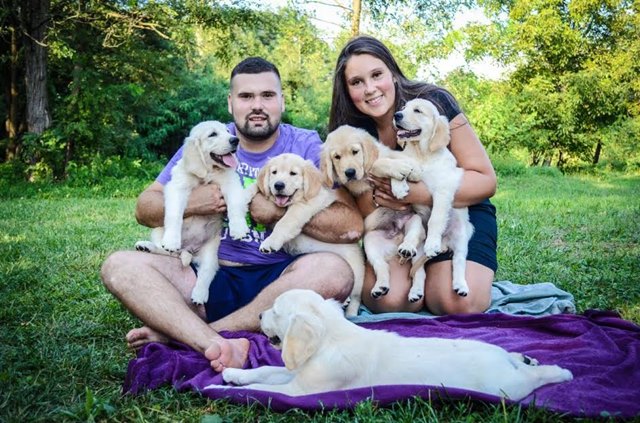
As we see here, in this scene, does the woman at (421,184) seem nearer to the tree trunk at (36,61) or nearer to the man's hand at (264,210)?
the man's hand at (264,210)

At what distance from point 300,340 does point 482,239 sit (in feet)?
6.38

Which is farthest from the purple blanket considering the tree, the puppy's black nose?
the tree

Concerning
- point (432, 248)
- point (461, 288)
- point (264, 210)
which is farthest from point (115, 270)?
point (461, 288)

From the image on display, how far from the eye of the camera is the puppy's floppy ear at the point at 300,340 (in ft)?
7.29

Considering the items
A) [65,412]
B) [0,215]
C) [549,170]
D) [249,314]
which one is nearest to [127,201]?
[0,215]

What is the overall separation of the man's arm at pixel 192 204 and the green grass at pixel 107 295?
70cm

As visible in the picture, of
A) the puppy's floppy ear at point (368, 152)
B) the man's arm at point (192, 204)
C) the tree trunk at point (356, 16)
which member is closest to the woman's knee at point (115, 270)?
the man's arm at point (192, 204)

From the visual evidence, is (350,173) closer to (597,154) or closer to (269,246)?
(269,246)

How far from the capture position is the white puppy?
338 cm

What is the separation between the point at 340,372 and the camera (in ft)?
7.42

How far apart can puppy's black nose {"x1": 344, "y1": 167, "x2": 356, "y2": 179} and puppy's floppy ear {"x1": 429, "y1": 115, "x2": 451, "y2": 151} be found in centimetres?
52

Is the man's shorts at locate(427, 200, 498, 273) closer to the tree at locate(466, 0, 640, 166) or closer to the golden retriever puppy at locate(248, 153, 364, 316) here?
the golden retriever puppy at locate(248, 153, 364, 316)

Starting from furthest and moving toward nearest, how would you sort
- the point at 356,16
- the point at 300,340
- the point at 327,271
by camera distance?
1. the point at 356,16
2. the point at 327,271
3. the point at 300,340

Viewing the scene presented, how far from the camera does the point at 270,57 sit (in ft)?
67.1
